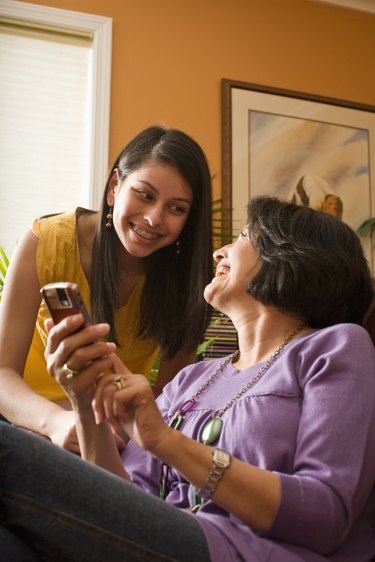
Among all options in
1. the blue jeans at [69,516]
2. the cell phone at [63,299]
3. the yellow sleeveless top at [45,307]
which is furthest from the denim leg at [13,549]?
the yellow sleeveless top at [45,307]

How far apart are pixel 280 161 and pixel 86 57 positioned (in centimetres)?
109

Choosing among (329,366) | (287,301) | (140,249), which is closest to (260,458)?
(329,366)

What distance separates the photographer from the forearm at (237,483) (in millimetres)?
1043

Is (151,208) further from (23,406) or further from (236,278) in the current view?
(23,406)

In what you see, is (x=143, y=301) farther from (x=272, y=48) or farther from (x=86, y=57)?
(x=272, y=48)

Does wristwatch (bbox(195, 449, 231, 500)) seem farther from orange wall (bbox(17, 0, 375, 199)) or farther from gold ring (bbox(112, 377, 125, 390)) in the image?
orange wall (bbox(17, 0, 375, 199))

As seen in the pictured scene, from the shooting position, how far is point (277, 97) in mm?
3699

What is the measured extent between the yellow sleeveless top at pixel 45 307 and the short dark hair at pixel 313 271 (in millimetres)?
627

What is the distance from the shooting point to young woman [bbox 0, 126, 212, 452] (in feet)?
5.93

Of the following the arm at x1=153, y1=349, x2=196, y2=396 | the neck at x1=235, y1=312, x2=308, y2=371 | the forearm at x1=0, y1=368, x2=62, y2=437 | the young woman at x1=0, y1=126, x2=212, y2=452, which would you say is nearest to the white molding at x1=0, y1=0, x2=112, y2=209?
the young woman at x1=0, y1=126, x2=212, y2=452

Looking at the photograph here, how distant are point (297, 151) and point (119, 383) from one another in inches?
110

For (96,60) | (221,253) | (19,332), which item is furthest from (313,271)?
(96,60)

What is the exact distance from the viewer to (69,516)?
97 centimetres

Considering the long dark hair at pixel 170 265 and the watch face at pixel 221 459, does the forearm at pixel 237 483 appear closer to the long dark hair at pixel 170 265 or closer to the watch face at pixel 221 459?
the watch face at pixel 221 459
